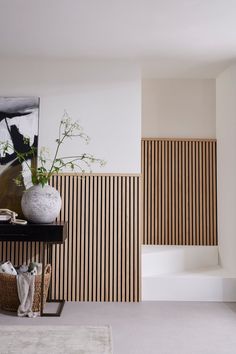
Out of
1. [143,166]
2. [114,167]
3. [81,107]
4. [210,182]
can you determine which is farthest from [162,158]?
[81,107]

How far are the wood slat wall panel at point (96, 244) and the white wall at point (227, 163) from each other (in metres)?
1.04

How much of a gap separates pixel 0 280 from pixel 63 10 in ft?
8.01

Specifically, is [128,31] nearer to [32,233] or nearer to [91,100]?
[91,100]

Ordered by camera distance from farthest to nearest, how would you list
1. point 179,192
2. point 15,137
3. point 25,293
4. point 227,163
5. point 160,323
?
point 179,192 → point 227,163 → point 15,137 → point 25,293 → point 160,323

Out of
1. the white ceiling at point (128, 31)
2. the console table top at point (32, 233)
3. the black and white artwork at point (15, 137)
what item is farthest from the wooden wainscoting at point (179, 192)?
the console table top at point (32, 233)

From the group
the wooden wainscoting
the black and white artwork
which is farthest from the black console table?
the wooden wainscoting

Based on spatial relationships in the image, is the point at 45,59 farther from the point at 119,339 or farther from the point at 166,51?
the point at 119,339

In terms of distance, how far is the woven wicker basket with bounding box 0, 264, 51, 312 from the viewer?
135 inches

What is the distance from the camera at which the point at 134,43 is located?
358 cm

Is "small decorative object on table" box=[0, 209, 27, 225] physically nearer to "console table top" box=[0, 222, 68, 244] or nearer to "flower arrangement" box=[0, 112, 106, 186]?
"console table top" box=[0, 222, 68, 244]

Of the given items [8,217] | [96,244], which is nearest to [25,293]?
[8,217]

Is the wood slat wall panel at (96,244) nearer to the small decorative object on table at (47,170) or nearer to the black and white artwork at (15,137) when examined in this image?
the small decorative object on table at (47,170)

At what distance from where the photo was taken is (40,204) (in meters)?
3.43

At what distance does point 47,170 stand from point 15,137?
473 millimetres
